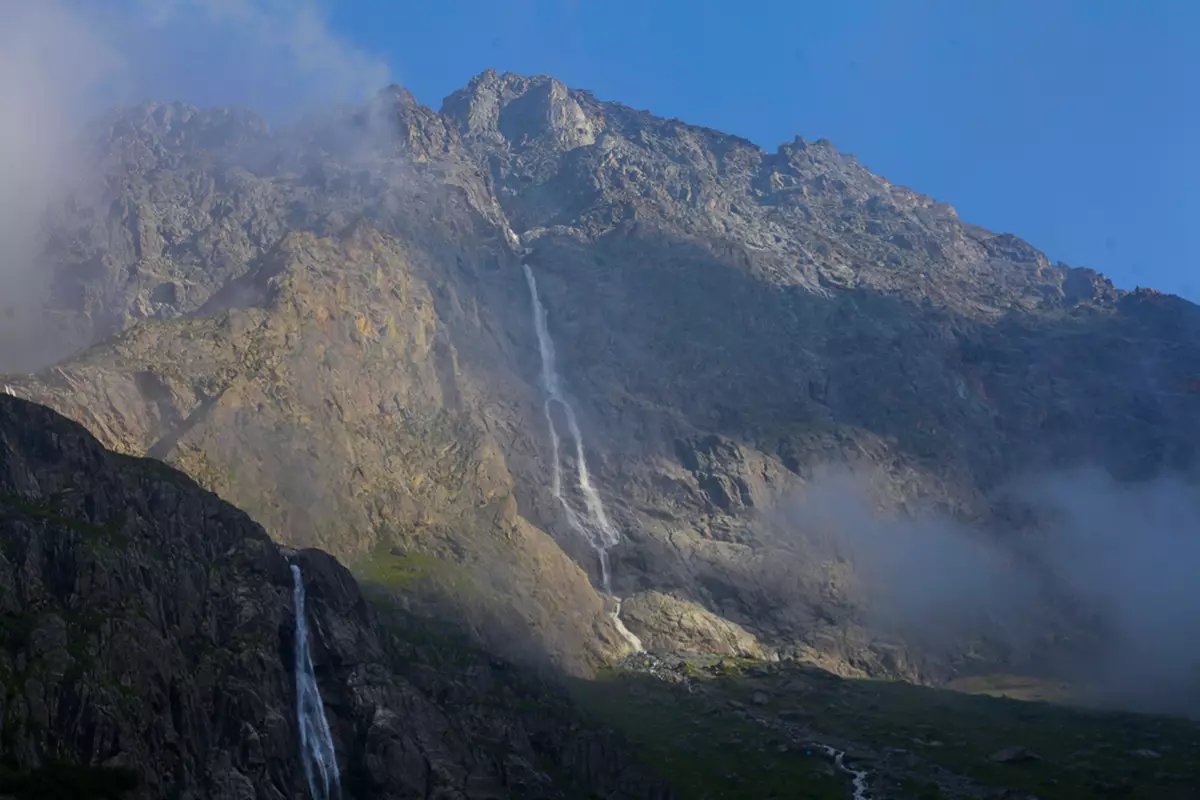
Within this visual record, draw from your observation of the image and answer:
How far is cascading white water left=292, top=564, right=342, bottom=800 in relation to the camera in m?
104

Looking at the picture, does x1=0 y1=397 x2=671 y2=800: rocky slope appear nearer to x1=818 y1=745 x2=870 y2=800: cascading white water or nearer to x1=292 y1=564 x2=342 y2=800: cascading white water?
x1=292 y1=564 x2=342 y2=800: cascading white water

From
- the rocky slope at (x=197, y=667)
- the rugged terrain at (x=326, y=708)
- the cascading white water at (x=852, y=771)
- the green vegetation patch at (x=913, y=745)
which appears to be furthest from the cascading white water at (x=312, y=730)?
the cascading white water at (x=852, y=771)

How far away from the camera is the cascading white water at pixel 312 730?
104 meters

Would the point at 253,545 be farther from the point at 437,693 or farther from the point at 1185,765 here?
the point at 1185,765

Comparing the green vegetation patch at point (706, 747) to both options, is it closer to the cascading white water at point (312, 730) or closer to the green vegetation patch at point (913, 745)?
the green vegetation patch at point (913, 745)

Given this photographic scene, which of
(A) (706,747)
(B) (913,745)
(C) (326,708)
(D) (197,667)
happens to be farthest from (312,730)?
(B) (913,745)

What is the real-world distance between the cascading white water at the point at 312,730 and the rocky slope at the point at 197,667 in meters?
1.51

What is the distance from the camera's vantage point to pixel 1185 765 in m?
164

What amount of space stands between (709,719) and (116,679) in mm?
119718

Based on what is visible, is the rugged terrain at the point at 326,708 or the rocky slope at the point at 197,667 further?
the rugged terrain at the point at 326,708

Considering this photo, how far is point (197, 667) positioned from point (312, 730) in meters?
16.6

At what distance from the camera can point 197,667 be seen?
97562 millimetres

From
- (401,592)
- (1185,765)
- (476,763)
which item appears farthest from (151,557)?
(1185,765)

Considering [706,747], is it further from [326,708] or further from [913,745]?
[326,708]
